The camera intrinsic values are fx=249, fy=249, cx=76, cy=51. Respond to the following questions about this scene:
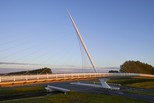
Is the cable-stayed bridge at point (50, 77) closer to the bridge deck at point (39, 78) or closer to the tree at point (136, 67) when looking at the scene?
the bridge deck at point (39, 78)

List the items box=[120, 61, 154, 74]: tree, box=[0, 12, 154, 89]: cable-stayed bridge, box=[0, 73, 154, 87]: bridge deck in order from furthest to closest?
1. box=[120, 61, 154, 74]: tree
2. box=[0, 12, 154, 89]: cable-stayed bridge
3. box=[0, 73, 154, 87]: bridge deck

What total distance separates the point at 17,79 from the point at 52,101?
6.52 meters

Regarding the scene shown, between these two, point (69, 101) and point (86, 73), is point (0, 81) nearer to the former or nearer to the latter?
point (69, 101)

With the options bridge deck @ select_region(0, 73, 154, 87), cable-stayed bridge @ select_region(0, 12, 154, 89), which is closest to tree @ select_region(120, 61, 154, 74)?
cable-stayed bridge @ select_region(0, 12, 154, 89)

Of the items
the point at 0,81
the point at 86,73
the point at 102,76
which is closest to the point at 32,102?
the point at 0,81

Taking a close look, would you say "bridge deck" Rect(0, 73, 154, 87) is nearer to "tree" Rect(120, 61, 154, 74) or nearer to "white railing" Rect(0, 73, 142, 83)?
"white railing" Rect(0, 73, 142, 83)

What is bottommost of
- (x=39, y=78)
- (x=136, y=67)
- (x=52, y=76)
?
(x=39, y=78)

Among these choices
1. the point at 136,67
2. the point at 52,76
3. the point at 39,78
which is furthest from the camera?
the point at 136,67

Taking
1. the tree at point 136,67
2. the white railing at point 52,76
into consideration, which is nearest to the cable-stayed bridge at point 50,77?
the white railing at point 52,76

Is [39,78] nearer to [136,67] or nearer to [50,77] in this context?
[50,77]

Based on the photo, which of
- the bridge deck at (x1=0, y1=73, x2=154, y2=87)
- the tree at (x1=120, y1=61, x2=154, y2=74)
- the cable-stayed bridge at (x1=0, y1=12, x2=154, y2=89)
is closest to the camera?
the bridge deck at (x1=0, y1=73, x2=154, y2=87)

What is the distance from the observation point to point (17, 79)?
29.0m

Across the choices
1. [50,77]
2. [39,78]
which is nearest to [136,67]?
[50,77]

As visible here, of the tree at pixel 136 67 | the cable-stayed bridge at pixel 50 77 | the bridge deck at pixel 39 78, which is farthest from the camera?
the tree at pixel 136 67
